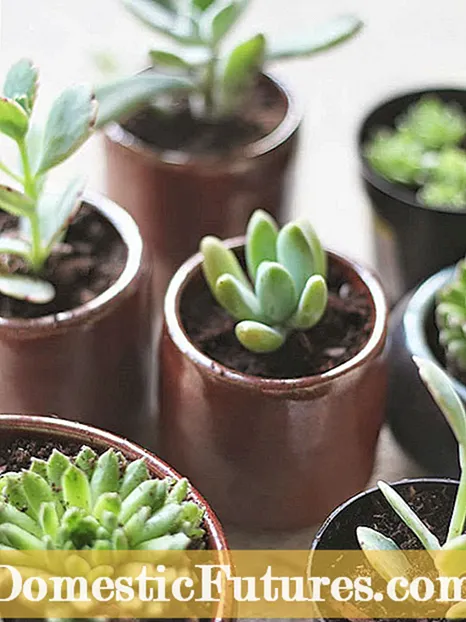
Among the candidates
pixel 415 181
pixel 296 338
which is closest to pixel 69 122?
pixel 296 338

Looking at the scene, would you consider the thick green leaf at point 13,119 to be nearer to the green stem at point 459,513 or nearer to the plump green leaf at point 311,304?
the plump green leaf at point 311,304

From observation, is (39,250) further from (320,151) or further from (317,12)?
(317,12)

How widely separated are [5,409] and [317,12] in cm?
85

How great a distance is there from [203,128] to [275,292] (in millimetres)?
365

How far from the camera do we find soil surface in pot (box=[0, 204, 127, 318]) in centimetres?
98

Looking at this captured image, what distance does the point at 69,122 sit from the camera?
2.87 ft

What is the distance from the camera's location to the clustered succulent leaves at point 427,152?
121cm

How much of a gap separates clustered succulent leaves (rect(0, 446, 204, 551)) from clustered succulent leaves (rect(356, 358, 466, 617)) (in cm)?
13

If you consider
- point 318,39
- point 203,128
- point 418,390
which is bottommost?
point 418,390

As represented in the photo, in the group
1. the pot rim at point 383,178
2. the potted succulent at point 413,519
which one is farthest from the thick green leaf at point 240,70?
the potted succulent at point 413,519

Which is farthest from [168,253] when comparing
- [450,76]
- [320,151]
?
[450,76]

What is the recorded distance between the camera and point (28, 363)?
929 mm

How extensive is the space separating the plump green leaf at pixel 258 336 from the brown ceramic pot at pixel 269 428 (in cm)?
3

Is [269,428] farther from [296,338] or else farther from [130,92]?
[130,92]
